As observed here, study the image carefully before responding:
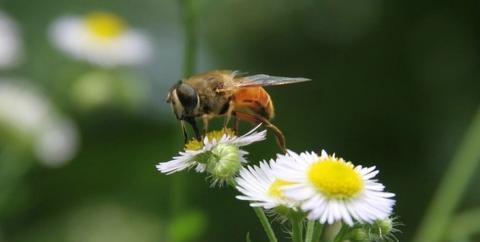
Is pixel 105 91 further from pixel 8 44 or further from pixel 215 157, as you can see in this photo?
pixel 215 157

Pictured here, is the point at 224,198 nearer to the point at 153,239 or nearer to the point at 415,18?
the point at 153,239

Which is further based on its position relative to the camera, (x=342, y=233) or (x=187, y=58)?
(x=187, y=58)

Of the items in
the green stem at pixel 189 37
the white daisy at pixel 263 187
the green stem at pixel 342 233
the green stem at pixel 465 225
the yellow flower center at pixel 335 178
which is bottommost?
the green stem at pixel 465 225

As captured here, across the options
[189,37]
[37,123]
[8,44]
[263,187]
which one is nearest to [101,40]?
[8,44]

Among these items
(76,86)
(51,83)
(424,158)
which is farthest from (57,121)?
(424,158)

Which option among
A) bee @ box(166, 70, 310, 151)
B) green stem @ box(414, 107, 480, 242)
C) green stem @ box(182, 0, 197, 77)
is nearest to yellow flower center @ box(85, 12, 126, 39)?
green stem @ box(182, 0, 197, 77)

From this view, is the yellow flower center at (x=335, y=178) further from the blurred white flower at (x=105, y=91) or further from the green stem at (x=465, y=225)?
the blurred white flower at (x=105, y=91)

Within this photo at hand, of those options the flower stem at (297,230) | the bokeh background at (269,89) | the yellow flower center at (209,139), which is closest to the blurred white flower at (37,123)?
the bokeh background at (269,89)
